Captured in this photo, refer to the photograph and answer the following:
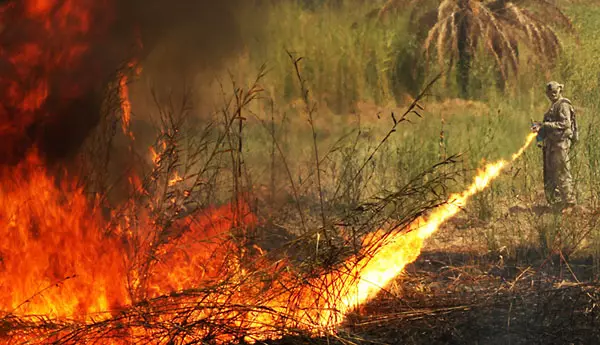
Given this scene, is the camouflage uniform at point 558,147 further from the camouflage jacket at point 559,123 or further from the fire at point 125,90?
the fire at point 125,90

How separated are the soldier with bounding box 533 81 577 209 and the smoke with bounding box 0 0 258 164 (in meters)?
4.73

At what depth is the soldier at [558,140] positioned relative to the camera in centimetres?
880

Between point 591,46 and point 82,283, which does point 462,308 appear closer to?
point 82,283

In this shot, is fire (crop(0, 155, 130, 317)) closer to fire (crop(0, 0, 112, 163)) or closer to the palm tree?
fire (crop(0, 0, 112, 163))

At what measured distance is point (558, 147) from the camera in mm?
8906

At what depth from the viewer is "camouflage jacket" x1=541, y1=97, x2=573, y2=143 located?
8.80 m

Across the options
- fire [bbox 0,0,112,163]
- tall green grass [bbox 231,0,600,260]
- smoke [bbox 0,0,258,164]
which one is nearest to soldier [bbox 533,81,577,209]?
tall green grass [bbox 231,0,600,260]

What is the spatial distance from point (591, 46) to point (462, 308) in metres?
9.82

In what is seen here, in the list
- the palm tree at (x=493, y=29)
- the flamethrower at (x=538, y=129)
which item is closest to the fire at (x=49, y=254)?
the flamethrower at (x=538, y=129)

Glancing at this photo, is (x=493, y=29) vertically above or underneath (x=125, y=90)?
above

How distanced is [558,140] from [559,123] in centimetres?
20

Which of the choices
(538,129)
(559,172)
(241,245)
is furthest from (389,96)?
(241,245)

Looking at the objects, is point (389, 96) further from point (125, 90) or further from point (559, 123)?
point (125, 90)

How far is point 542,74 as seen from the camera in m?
13.1
